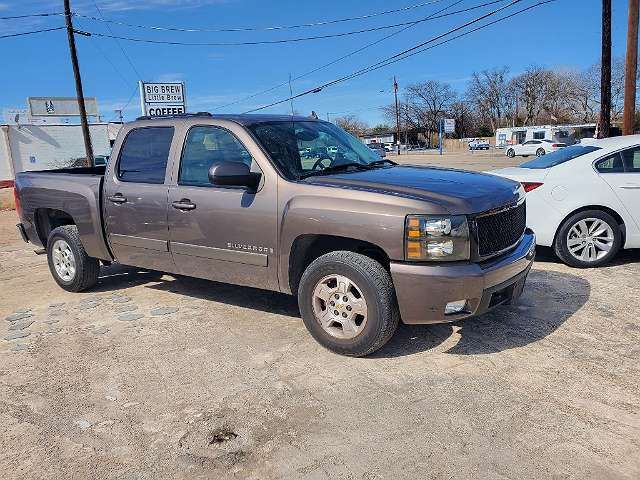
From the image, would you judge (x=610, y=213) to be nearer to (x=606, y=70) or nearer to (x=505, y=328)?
(x=505, y=328)

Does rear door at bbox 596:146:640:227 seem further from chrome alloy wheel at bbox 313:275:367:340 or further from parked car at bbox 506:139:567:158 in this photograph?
parked car at bbox 506:139:567:158

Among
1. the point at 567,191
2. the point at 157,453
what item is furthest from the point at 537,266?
the point at 157,453

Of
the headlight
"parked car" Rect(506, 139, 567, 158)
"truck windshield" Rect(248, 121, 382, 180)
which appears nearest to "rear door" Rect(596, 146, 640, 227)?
"truck windshield" Rect(248, 121, 382, 180)

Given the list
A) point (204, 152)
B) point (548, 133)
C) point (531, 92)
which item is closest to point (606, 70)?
point (204, 152)

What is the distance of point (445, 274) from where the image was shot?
3.65 metres

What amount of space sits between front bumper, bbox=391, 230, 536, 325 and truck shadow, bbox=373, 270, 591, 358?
47 centimetres

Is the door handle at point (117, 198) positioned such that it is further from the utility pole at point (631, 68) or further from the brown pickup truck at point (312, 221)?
the utility pole at point (631, 68)

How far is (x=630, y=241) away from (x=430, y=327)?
3179 mm

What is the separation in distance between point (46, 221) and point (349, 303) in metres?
4.39

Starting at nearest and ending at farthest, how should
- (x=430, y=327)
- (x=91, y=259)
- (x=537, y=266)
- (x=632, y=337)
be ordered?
(x=632, y=337), (x=430, y=327), (x=91, y=259), (x=537, y=266)

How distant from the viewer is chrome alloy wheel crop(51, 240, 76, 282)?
6148mm

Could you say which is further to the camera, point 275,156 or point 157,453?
point 275,156

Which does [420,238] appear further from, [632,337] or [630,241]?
[630,241]

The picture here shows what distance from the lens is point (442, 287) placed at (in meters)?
3.66
